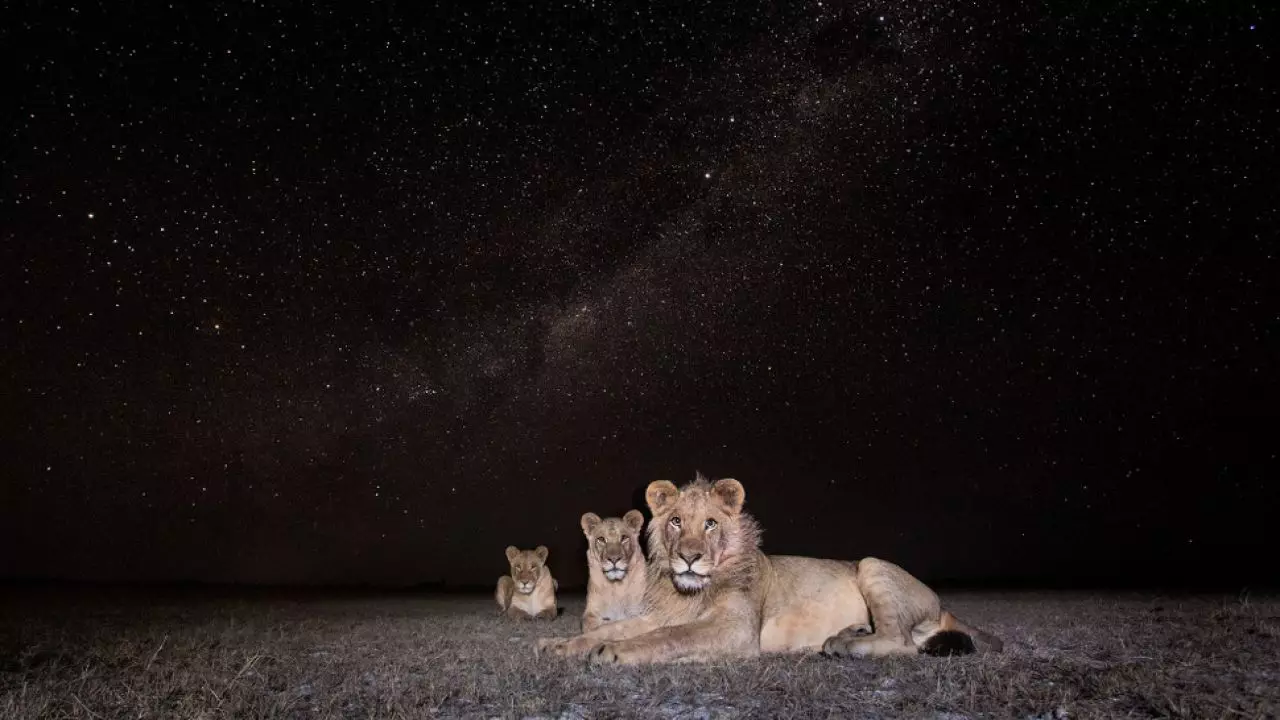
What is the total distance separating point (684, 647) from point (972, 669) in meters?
2.23

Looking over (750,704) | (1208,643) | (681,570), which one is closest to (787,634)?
(681,570)

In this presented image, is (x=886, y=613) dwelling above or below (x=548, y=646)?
above

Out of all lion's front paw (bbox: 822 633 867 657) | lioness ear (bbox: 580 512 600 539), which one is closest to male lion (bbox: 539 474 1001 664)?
lion's front paw (bbox: 822 633 867 657)

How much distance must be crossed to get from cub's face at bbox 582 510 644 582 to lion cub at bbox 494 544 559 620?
13.3 ft

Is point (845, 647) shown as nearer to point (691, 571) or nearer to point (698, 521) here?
point (691, 571)

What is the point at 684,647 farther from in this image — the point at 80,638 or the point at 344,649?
the point at 80,638

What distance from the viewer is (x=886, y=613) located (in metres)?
7.68

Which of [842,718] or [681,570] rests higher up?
[681,570]

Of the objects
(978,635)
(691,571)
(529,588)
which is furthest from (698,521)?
(529,588)

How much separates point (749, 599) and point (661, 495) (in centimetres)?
123

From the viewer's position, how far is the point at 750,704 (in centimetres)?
526

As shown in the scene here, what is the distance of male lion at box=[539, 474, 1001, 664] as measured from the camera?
7.38m

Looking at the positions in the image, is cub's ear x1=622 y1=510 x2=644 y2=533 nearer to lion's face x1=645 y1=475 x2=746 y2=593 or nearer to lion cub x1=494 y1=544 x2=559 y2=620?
lion's face x1=645 y1=475 x2=746 y2=593

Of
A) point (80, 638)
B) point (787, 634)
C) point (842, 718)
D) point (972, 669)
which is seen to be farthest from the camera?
point (80, 638)
